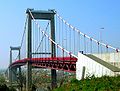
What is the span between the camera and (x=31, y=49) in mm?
54688

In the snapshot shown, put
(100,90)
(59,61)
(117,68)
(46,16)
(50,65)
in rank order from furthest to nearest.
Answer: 1. (46,16)
2. (50,65)
3. (59,61)
4. (117,68)
5. (100,90)

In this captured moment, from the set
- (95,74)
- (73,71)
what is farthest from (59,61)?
(95,74)

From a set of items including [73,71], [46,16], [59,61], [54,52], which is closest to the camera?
[73,71]

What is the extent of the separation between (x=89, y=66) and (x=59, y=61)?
36.0 ft

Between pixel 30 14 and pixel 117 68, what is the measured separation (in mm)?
36199

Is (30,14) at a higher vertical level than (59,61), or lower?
higher

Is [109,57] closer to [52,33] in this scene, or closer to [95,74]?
[95,74]

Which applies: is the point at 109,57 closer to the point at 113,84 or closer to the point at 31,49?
the point at 113,84

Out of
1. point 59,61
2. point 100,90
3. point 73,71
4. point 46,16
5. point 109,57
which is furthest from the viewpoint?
point 46,16

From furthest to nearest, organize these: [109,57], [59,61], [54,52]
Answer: [54,52] < [59,61] < [109,57]

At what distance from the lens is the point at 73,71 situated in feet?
90.6

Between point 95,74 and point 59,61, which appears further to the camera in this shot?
point 59,61

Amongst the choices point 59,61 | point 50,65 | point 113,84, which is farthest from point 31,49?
point 113,84

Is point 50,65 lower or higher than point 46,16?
lower
